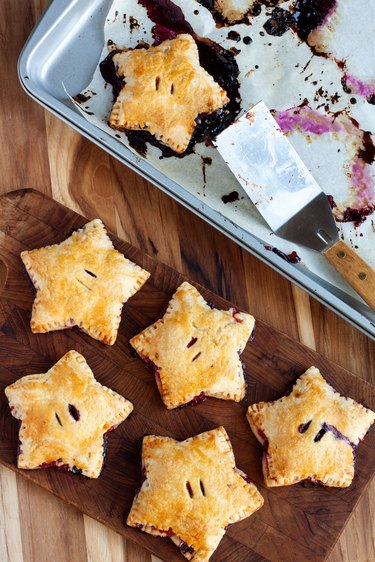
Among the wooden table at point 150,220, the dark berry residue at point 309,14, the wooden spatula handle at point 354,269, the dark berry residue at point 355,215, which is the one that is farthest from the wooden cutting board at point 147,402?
the dark berry residue at point 309,14

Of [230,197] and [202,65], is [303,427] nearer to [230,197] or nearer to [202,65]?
[230,197]

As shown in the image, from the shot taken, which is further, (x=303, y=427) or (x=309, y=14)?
(x=309, y=14)

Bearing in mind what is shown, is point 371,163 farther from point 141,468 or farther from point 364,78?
point 141,468

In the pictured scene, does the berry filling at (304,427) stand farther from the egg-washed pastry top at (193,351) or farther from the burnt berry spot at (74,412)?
the burnt berry spot at (74,412)

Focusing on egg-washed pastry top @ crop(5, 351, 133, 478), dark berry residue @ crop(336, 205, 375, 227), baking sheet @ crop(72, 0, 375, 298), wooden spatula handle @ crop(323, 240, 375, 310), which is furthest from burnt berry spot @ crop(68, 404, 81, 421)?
dark berry residue @ crop(336, 205, 375, 227)

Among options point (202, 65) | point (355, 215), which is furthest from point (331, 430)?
point (202, 65)

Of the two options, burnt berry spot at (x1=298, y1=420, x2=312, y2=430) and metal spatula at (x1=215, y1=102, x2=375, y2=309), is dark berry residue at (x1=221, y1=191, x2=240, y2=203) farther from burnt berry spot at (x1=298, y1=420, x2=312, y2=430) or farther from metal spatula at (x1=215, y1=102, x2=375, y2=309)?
burnt berry spot at (x1=298, y1=420, x2=312, y2=430)
